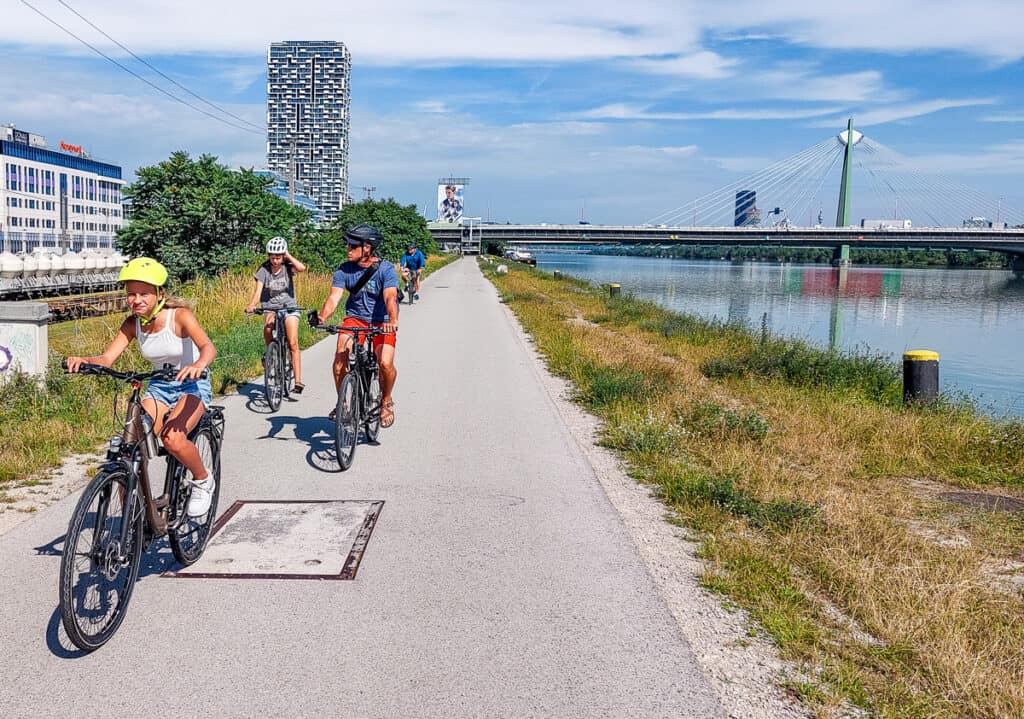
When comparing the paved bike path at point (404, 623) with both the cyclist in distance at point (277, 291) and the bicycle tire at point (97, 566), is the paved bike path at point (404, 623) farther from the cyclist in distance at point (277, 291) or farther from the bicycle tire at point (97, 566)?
the cyclist in distance at point (277, 291)

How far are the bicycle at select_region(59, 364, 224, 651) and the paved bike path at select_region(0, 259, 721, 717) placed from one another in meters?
0.17

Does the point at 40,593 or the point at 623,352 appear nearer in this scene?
the point at 40,593

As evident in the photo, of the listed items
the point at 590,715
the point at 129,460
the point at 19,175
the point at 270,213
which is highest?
the point at 19,175

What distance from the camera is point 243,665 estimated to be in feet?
12.1

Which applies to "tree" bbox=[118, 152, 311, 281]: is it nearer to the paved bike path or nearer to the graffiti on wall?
the graffiti on wall

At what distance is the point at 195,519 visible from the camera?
Answer: 191 inches

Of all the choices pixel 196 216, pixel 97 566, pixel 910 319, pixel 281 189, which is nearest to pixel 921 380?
pixel 97 566

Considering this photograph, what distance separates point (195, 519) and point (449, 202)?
142046mm

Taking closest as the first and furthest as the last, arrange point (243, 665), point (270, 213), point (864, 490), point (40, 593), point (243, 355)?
point (243, 665) → point (40, 593) → point (864, 490) → point (243, 355) → point (270, 213)

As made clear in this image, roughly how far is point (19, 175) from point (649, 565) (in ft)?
321

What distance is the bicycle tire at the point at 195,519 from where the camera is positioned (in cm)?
465

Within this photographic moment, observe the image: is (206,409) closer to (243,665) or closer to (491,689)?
(243,665)

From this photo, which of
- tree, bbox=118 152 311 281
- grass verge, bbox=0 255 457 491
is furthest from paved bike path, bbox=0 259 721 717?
tree, bbox=118 152 311 281

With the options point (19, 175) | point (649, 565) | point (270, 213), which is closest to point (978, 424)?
point (649, 565)
